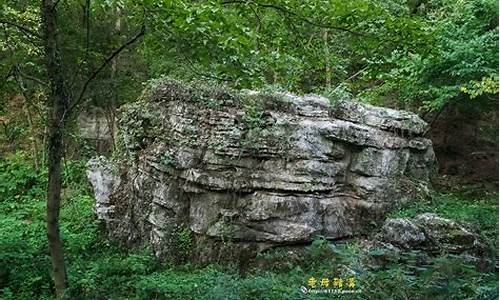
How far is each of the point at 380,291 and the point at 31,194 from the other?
9.38 meters

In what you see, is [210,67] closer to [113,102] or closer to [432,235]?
[432,235]

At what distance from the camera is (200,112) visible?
7.49m

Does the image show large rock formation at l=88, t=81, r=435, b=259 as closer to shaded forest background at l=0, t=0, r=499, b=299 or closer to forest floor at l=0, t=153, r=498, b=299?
forest floor at l=0, t=153, r=498, b=299

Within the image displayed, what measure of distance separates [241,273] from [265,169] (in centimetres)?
154

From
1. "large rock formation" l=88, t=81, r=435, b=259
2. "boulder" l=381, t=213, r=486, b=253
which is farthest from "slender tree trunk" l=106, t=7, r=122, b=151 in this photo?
"boulder" l=381, t=213, r=486, b=253

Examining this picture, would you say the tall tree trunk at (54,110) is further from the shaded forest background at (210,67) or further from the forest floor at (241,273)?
the forest floor at (241,273)

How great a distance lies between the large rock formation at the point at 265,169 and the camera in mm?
6949

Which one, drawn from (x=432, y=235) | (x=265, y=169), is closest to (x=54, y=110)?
(x=265, y=169)

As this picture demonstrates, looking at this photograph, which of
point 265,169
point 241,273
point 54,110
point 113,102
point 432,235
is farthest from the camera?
point 113,102

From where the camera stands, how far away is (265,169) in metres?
7.14

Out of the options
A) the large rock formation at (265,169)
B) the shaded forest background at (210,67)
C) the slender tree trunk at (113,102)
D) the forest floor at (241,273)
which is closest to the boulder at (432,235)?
the forest floor at (241,273)

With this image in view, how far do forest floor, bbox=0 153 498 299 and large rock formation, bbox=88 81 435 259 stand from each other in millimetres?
375

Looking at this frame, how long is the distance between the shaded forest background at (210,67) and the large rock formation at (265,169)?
518mm

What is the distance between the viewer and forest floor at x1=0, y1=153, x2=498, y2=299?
13.8 feet
